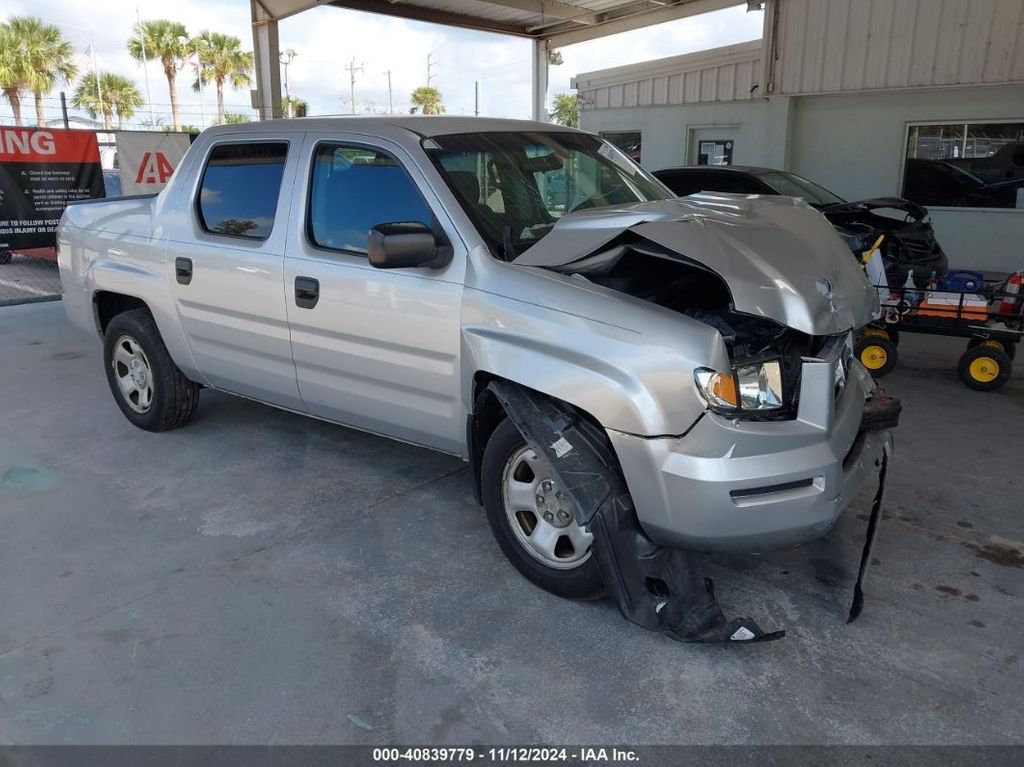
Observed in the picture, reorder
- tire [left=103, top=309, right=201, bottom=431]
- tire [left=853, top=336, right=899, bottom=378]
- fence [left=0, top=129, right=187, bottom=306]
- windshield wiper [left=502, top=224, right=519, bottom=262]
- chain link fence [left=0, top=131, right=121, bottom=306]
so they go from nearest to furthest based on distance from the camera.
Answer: windshield wiper [left=502, top=224, right=519, bottom=262], tire [left=103, top=309, right=201, bottom=431], tire [left=853, top=336, right=899, bottom=378], fence [left=0, top=129, right=187, bottom=306], chain link fence [left=0, top=131, right=121, bottom=306]

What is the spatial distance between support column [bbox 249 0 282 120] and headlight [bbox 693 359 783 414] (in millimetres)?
11838

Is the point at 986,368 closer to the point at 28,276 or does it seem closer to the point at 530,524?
the point at 530,524

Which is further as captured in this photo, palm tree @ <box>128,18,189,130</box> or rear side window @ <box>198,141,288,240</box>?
palm tree @ <box>128,18,189,130</box>

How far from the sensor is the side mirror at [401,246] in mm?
3352

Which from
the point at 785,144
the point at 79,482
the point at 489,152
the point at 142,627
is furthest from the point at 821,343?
the point at 785,144

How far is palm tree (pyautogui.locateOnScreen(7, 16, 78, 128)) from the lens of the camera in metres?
38.1

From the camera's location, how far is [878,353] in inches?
276

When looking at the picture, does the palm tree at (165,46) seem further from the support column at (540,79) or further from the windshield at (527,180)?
the windshield at (527,180)

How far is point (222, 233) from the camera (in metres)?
4.62

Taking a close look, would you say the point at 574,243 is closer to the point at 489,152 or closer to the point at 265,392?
the point at 489,152

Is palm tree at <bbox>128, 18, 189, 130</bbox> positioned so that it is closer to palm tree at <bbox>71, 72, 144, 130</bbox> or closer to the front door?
palm tree at <bbox>71, 72, 144, 130</bbox>

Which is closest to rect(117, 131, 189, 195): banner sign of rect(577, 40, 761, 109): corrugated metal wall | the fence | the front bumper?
the fence

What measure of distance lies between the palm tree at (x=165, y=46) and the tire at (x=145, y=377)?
44555 mm

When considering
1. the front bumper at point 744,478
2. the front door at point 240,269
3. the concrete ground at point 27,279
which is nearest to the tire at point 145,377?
the front door at point 240,269
